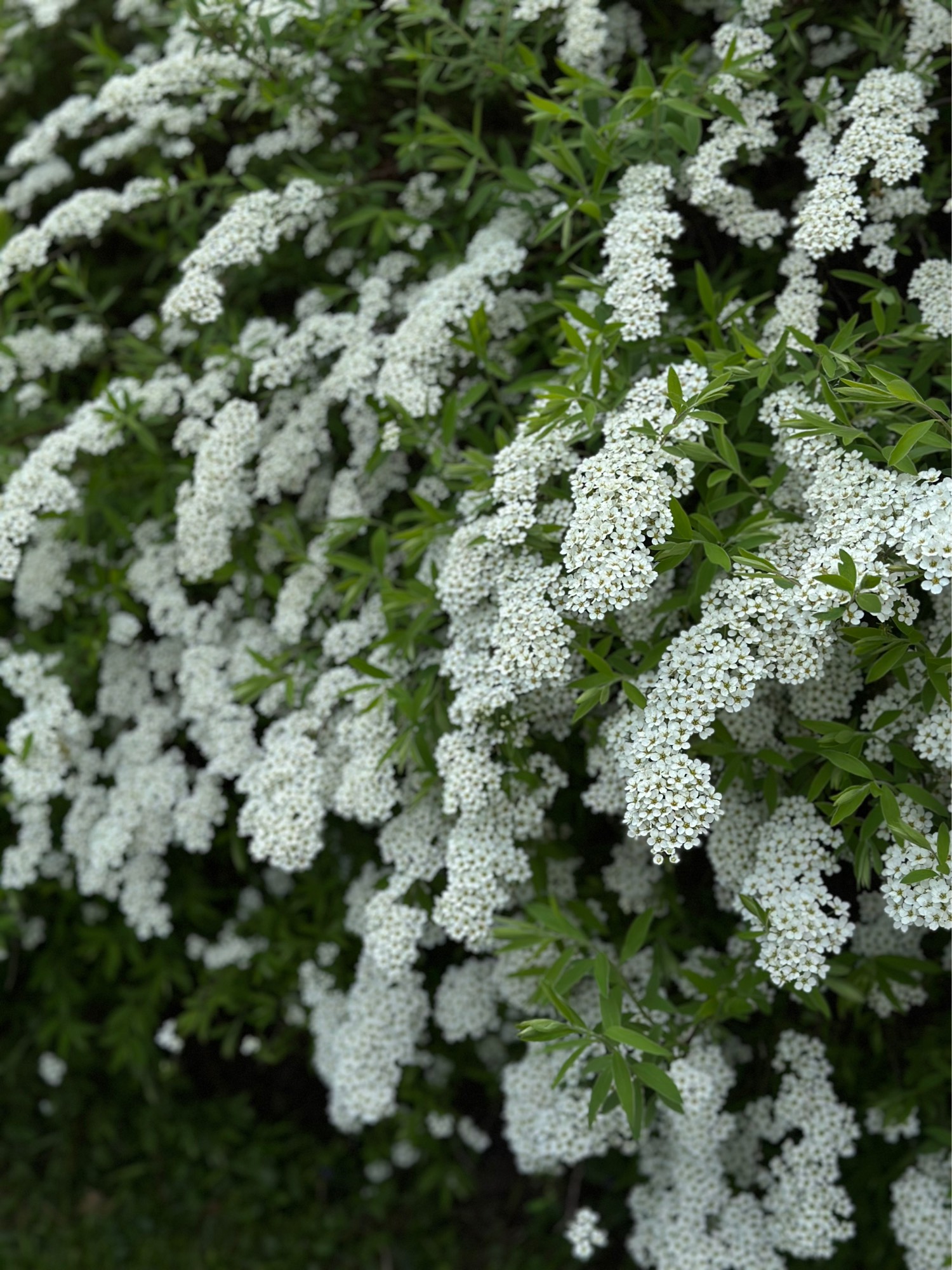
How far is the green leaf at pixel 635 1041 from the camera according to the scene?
8.03 feet

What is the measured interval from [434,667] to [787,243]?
1763 millimetres

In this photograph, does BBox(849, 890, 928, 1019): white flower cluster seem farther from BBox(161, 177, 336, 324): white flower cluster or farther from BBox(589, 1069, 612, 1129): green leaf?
BBox(161, 177, 336, 324): white flower cluster

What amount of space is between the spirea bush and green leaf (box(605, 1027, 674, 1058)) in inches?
2.6

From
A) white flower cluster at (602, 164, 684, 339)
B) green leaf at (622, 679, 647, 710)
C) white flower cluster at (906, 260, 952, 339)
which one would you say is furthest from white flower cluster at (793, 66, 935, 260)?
green leaf at (622, 679, 647, 710)

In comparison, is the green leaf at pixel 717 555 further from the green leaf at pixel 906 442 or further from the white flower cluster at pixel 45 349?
the white flower cluster at pixel 45 349

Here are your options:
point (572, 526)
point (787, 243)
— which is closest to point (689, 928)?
point (572, 526)

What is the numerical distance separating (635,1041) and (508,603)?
3.57ft

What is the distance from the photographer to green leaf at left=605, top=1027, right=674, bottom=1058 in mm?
2447

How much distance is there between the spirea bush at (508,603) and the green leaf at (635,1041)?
0.07 meters

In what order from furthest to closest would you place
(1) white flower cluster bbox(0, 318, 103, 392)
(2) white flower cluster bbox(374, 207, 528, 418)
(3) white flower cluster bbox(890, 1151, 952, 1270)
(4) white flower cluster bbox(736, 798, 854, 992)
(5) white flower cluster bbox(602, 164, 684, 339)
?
(1) white flower cluster bbox(0, 318, 103, 392)
(2) white flower cluster bbox(374, 207, 528, 418)
(3) white flower cluster bbox(890, 1151, 952, 1270)
(5) white flower cluster bbox(602, 164, 684, 339)
(4) white flower cluster bbox(736, 798, 854, 992)

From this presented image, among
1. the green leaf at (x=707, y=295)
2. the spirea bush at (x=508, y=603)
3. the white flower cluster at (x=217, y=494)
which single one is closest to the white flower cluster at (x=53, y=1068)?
the spirea bush at (x=508, y=603)

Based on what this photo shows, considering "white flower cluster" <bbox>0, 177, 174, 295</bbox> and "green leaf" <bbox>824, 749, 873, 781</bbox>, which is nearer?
"green leaf" <bbox>824, 749, 873, 781</bbox>

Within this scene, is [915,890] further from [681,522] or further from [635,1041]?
[681,522]

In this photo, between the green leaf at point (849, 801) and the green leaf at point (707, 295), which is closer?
the green leaf at point (849, 801)
